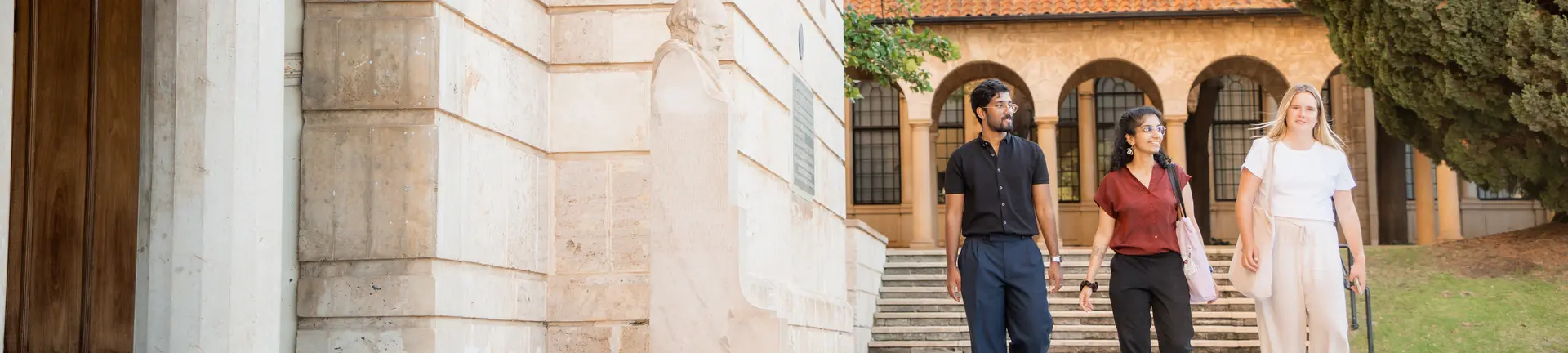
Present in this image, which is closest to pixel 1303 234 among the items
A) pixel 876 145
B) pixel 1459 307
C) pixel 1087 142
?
pixel 1459 307

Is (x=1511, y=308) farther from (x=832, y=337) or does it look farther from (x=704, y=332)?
(x=704, y=332)

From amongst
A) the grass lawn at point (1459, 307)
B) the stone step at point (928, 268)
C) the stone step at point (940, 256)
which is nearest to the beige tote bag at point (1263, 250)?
the grass lawn at point (1459, 307)

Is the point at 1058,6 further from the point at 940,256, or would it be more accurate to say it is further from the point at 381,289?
the point at 381,289

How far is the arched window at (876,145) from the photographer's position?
29.8m

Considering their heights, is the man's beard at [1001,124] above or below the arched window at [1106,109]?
below

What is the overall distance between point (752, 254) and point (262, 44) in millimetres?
2611

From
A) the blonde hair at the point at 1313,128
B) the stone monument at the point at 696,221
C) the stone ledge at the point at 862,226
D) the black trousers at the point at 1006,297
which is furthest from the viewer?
the stone ledge at the point at 862,226

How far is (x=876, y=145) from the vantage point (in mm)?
30047

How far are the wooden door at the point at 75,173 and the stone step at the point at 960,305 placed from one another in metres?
10.8

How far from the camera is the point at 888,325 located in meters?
14.7

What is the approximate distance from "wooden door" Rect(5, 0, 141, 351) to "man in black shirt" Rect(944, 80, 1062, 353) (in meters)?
3.49

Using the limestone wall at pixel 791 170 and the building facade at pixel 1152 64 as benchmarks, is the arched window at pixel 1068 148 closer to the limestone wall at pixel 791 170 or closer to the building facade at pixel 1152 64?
the building facade at pixel 1152 64

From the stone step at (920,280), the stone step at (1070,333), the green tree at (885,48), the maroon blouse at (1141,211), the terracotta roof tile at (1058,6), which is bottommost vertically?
the stone step at (1070,333)

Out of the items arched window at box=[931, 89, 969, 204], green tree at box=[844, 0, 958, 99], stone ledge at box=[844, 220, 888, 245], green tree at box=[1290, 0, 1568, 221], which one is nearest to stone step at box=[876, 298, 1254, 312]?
stone ledge at box=[844, 220, 888, 245]
